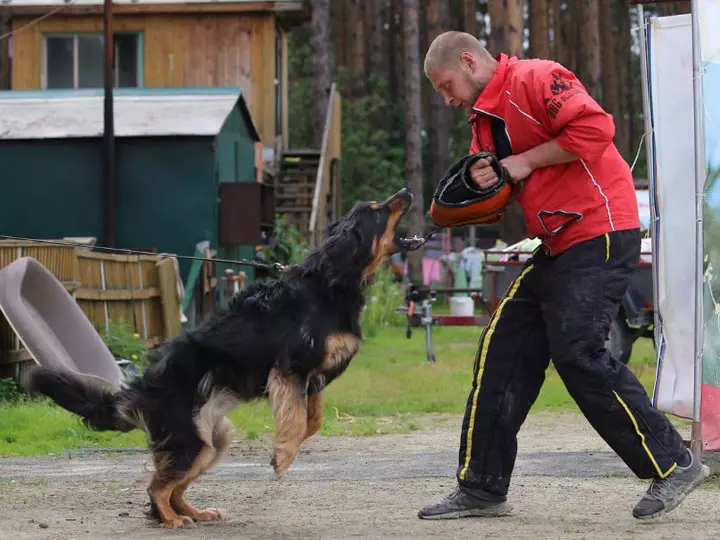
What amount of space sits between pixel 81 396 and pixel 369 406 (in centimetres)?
506

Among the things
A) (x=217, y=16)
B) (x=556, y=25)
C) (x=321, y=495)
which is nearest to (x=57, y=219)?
(x=217, y=16)

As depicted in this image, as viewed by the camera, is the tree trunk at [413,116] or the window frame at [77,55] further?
the tree trunk at [413,116]

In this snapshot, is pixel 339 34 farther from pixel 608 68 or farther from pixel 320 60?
pixel 320 60

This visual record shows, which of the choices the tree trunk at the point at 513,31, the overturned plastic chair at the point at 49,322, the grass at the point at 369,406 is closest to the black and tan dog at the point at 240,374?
the grass at the point at 369,406

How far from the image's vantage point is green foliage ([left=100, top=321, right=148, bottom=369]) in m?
11.1

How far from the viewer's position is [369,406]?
10.2m

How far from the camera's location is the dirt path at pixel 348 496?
4.91 meters

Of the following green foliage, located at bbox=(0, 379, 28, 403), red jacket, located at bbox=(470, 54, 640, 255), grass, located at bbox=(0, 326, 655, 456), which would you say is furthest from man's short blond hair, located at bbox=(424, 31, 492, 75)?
green foliage, located at bbox=(0, 379, 28, 403)

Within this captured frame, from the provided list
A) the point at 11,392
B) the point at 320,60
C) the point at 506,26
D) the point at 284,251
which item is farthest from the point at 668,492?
→ the point at 320,60

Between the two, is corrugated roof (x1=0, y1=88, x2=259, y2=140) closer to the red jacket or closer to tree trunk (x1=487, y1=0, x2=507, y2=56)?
tree trunk (x1=487, y1=0, x2=507, y2=56)

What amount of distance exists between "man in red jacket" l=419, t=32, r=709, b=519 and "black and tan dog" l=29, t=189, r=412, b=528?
0.88m

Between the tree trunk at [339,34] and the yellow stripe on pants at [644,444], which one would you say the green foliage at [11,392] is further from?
the tree trunk at [339,34]

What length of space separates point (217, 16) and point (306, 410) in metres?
18.1

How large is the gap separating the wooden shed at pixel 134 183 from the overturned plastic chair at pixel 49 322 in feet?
17.8
